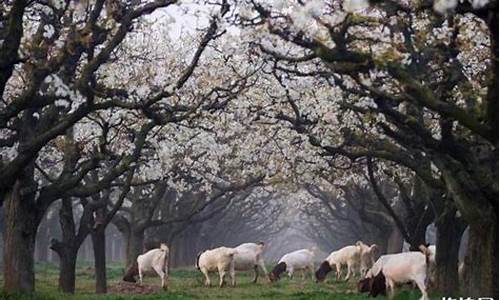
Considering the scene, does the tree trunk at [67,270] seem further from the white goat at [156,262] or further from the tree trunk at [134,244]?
the tree trunk at [134,244]

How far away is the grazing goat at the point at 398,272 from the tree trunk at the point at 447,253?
3.02 ft

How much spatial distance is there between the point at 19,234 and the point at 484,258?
36.9ft

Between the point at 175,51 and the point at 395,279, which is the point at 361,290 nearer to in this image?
the point at 395,279

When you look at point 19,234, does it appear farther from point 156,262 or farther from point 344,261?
point 344,261

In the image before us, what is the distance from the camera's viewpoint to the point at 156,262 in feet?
96.9

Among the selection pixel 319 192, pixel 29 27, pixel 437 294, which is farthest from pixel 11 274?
pixel 319 192

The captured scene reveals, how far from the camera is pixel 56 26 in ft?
55.1

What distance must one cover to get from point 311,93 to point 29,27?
8.05 metres

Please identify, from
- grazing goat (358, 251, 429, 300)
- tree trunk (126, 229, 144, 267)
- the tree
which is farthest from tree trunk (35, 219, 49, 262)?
the tree

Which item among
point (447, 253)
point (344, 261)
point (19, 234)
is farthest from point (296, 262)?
point (19, 234)

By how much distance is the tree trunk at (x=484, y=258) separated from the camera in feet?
46.1

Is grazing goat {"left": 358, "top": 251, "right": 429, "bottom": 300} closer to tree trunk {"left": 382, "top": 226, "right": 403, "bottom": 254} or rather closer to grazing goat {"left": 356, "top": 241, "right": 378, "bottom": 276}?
grazing goat {"left": 356, "top": 241, "right": 378, "bottom": 276}

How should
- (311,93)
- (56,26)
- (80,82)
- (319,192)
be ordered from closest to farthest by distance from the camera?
(80,82) < (56,26) < (311,93) < (319,192)

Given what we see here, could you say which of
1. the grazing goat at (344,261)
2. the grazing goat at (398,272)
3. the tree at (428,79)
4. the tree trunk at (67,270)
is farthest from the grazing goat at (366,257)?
the tree at (428,79)
